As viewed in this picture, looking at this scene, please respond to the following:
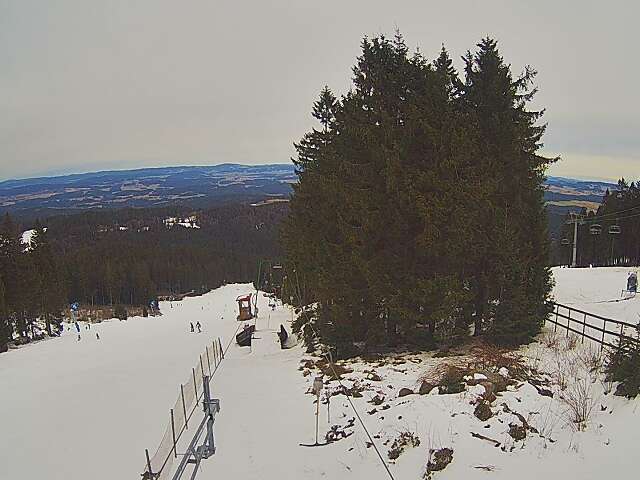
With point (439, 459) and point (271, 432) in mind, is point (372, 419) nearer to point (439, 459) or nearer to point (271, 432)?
point (439, 459)

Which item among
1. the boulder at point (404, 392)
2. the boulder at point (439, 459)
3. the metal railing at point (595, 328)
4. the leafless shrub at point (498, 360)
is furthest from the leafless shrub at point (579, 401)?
the boulder at point (404, 392)

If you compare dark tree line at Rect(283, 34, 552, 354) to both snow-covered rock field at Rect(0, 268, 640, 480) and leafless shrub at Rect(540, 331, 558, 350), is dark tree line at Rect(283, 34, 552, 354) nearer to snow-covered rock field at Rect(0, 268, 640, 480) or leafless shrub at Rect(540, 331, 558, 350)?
leafless shrub at Rect(540, 331, 558, 350)

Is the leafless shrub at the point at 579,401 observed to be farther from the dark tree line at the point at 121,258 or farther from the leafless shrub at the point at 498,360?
the dark tree line at the point at 121,258

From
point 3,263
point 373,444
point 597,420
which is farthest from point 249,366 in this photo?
point 3,263

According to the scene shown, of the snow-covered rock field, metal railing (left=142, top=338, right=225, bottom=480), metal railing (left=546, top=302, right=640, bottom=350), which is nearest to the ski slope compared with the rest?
the snow-covered rock field

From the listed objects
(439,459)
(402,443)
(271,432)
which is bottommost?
(271,432)

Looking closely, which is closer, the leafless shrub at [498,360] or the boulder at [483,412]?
the boulder at [483,412]

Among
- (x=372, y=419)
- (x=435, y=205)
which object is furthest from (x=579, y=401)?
(x=435, y=205)
